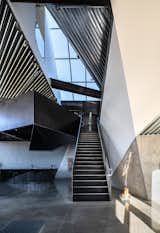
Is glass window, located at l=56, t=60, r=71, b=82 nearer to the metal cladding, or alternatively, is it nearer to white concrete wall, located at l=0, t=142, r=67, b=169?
white concrete wall, located at l=0, t=142, r=67, b=169

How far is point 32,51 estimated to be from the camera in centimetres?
990

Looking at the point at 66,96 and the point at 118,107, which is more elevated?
the point at 66,96

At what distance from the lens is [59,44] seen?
1761 cm

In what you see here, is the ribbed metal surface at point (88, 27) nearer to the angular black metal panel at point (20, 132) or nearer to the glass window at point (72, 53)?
the angular black metal panel at point (20, 132)

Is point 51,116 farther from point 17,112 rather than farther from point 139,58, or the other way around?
point 139,58

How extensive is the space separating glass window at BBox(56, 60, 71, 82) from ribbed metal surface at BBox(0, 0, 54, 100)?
14.9ft

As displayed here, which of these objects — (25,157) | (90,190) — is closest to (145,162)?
(90,190)

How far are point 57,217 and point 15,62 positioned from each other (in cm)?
633

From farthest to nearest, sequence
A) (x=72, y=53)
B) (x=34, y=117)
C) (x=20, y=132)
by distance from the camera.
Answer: (x=72, y=53) → (x=20, y=132) → (x=34, y=117)

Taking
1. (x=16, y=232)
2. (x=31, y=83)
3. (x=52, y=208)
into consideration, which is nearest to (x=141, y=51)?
(x=16, y=232)

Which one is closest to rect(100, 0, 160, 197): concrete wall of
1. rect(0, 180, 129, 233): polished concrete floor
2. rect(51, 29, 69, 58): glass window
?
rect(0, 180, 129, 233): polished concrete floor

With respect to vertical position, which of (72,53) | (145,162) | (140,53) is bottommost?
(145,162)

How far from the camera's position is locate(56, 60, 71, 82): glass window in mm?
19734

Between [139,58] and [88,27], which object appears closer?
[139,58]
